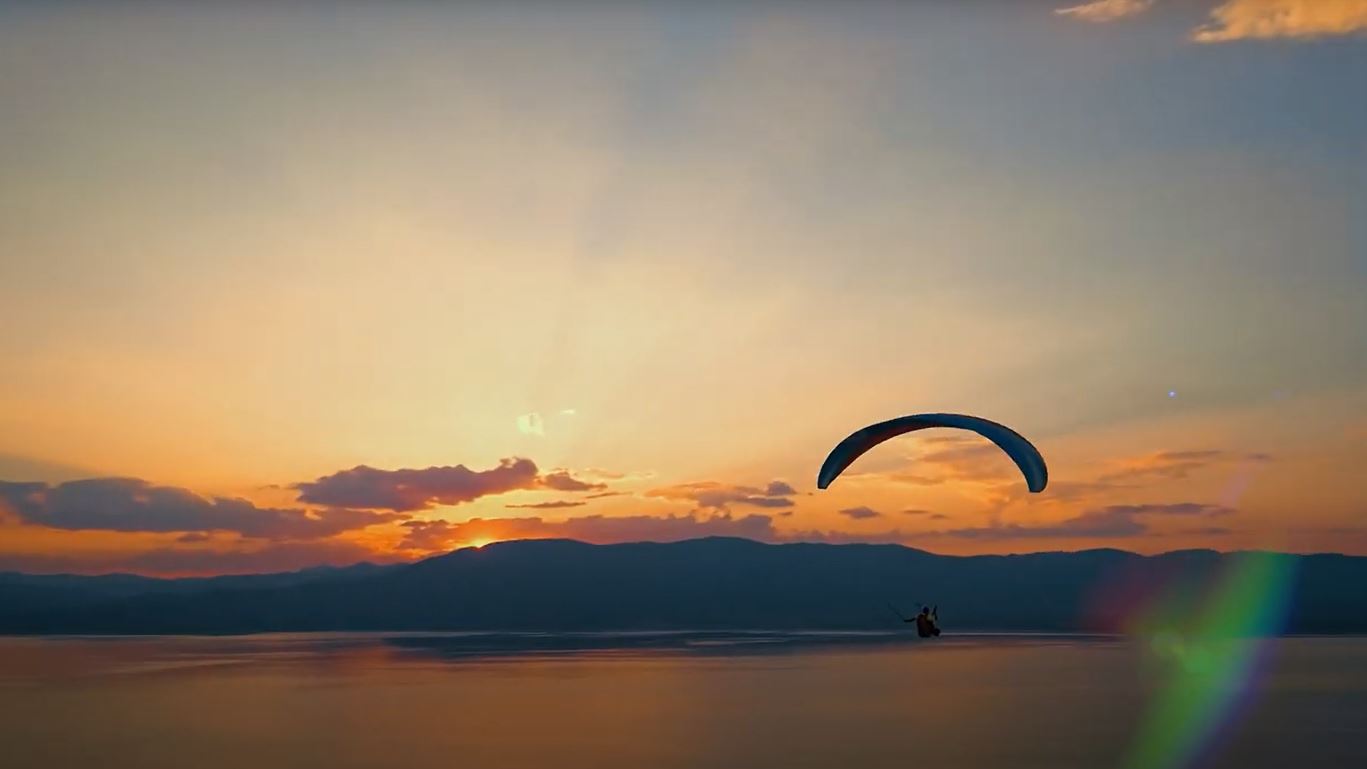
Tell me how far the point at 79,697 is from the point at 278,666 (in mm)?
27080

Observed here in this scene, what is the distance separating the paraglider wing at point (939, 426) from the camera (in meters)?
39.9

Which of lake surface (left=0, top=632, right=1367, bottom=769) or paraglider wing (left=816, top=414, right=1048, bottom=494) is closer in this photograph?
lake surface (left=0, top=632, right=1367, bottom=769)

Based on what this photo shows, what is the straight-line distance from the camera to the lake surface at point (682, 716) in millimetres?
34406

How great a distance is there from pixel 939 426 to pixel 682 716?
1297 centimetres

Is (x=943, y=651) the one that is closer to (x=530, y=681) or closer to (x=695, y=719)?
(x=530, y=681)

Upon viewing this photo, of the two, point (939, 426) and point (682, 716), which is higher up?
point (939, 426)

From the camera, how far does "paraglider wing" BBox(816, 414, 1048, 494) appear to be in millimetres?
39875

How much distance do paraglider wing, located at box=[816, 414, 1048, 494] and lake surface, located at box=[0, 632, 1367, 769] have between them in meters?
7.81

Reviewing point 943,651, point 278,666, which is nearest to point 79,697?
point 278,666

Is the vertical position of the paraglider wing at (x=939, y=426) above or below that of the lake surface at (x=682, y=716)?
above

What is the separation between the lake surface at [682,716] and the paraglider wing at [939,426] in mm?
7814

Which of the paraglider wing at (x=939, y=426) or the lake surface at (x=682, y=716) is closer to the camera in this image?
the lake surface at (x=682, y=716)

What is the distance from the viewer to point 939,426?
141ft

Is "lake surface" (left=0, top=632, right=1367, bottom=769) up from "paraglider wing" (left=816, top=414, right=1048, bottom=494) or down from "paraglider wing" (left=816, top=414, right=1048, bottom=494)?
down
